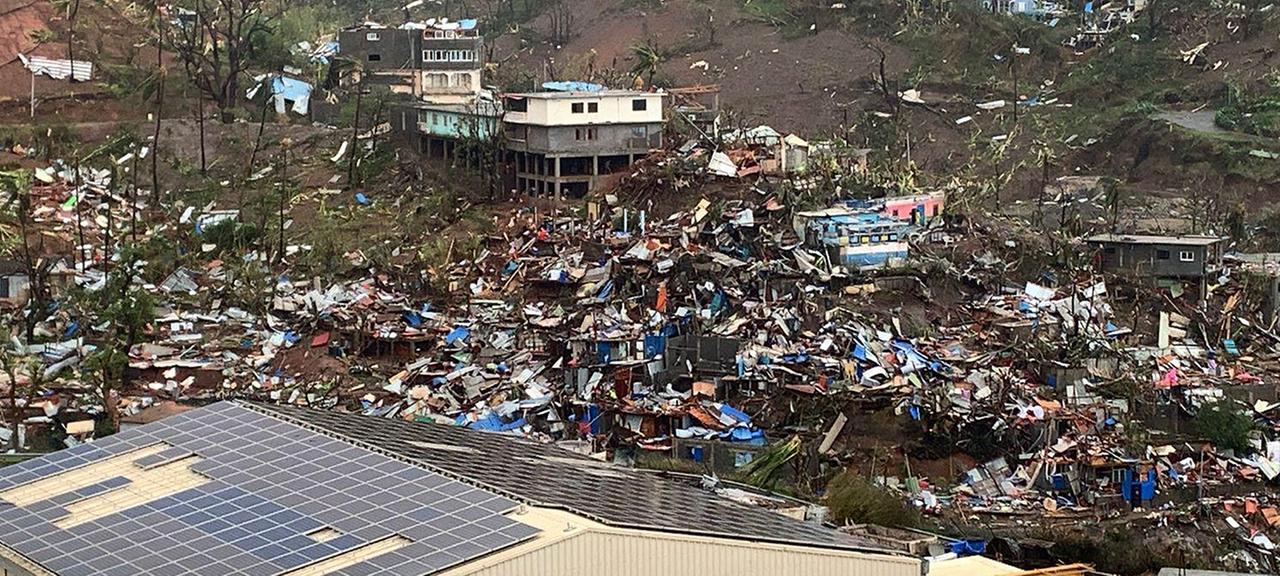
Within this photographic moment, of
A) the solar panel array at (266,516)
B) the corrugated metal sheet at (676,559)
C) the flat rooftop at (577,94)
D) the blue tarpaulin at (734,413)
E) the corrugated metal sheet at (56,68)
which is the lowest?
the blue tarpaulin at (734,413)

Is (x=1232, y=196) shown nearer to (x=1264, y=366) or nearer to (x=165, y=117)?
(x=1264, y=366)

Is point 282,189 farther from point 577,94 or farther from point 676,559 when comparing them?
point 676,559

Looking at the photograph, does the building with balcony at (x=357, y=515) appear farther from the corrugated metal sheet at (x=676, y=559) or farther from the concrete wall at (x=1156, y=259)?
the concrete wall at (x=1156, y=259)

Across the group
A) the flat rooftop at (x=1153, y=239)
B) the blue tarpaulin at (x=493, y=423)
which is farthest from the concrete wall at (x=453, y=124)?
the flat rooftop at (x=1153, y=239)

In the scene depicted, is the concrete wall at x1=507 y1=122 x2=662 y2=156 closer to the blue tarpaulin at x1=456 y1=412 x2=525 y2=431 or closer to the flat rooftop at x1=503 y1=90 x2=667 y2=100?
the flat rooftop at x1=503 y1=90 x2=667 y2=100

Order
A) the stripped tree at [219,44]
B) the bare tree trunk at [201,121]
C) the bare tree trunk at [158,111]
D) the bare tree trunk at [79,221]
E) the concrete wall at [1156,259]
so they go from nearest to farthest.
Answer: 1. the concrete wall at [1156,259]
2. the bare tree trunk at [79,221]
3. the bare tree trunk at [158,111]
4. the bare tree trunk at [201,121]
5. the stripped tree at [219,44]
